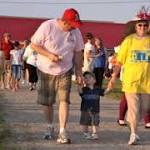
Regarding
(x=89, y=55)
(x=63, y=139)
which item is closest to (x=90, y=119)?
(x=63, y=139)

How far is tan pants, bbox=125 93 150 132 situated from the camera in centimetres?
1000

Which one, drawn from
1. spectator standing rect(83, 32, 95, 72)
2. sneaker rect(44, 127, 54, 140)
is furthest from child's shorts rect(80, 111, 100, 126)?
spectator standing rect(83, 32, 95, 72)

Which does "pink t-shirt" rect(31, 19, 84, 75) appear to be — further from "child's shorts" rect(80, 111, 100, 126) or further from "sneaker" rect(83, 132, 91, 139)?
"sneaker" rect(83, 132, 91, 139)

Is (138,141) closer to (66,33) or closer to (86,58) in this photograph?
(66,33)

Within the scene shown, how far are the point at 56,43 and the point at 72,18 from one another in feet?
1.55

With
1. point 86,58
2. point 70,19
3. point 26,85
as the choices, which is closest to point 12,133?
point 70,19

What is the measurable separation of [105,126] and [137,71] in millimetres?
2380

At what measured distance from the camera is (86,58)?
64.4ft

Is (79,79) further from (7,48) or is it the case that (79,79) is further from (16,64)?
(16,64)

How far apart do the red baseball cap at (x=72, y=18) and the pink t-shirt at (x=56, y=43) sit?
258 mm

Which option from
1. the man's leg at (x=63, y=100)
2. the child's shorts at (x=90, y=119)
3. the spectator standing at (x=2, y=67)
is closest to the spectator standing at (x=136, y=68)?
the child's shorts at (x=90, y=119)

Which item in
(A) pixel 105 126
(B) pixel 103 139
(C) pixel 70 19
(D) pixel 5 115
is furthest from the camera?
(D) pixel 5 115

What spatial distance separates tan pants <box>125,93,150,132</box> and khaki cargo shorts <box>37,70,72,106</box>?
2.98ft

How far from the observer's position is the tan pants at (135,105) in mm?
10000
